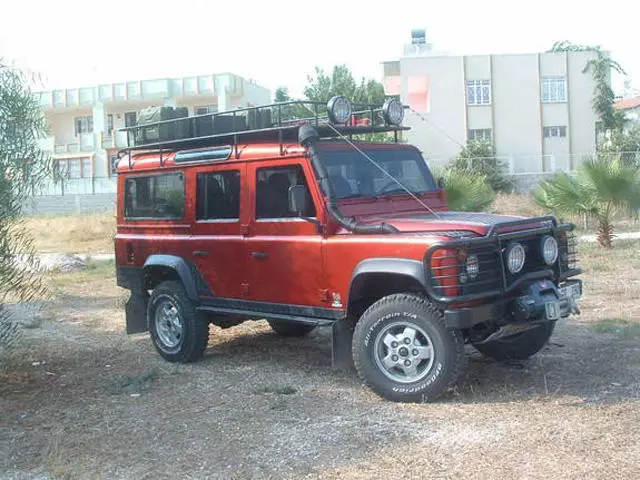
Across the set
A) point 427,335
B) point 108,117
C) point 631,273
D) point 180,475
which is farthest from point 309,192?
point 108,117

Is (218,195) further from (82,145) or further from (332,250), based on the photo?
(82,145)

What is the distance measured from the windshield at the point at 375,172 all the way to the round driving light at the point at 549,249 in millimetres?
1455

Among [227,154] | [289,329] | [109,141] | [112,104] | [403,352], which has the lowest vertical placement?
[289,329]

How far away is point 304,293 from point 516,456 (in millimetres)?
2539

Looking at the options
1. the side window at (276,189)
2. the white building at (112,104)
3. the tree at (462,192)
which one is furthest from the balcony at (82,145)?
the side window at (276,189)

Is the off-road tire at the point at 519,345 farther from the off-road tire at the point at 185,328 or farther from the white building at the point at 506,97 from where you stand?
the white building at the point at 506,97

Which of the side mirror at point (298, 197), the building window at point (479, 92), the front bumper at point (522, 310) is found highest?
the building window at point (479, 92)

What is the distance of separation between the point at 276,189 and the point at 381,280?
137 cm

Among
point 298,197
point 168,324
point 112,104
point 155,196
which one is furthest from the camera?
point 112,104

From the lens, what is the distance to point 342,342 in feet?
21.7

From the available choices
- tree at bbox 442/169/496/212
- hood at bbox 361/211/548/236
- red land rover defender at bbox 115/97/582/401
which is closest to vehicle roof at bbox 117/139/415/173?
red land rover defender at bbox 115/97/582/401

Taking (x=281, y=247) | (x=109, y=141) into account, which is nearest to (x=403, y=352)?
(x=281, y=247)

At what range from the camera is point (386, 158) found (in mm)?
7379

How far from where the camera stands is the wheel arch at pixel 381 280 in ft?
19.2
